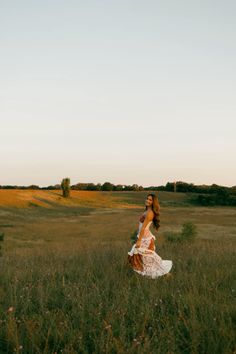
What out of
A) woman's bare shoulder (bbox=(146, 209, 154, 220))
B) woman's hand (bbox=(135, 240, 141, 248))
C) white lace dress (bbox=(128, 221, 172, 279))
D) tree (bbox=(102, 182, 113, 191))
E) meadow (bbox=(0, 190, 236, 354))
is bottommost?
meadow (bbox=(0, 190, 236, 354))

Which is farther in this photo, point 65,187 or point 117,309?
point 65,187

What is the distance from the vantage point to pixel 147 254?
303 inches

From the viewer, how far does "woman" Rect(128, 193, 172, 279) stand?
741 centimetres

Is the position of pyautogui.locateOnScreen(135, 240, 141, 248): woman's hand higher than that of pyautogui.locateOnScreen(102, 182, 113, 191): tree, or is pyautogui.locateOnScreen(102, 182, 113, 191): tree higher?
pyautogui.locateOnScreen(102, 182, 113, 191): tree

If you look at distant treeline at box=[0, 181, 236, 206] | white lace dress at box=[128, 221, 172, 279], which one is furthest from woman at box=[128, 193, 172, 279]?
distant treeline at box=[0, 181, 236, 206]

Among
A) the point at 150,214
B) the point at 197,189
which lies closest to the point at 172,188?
the point at 197,189

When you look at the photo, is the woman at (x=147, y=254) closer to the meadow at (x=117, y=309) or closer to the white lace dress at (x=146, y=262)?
the white lace dress at (x=146, y=262)

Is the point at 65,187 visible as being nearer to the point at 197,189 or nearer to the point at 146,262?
the point at 197,189

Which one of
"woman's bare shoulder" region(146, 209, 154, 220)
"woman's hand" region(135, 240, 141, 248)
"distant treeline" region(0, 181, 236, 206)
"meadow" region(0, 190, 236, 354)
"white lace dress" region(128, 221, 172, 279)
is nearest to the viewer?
"meadow" region(0, 190, 236, 354)

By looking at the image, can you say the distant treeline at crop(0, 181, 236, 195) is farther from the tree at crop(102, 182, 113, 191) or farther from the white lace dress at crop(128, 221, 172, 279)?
the white lace dress at crop(128, 221, 172, 279)

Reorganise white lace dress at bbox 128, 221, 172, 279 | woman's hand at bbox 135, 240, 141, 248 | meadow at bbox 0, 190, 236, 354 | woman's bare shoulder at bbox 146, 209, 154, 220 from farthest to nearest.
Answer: woman's bare shoulder at bbox 146, 209, 154, 220
woman's hand at bbox 135, 240, 141, 248
white lace dress at bbox 128, 221, 172, 279
meadow at bbox 0, 190, 236, 354

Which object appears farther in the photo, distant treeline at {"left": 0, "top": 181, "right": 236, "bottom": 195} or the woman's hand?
distant treeline at {"left": 0, "top": 181, "right": 236, "bottom": 195}

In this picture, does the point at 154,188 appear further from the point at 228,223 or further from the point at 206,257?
the point at 206,257

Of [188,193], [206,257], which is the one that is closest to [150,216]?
[206,257]
